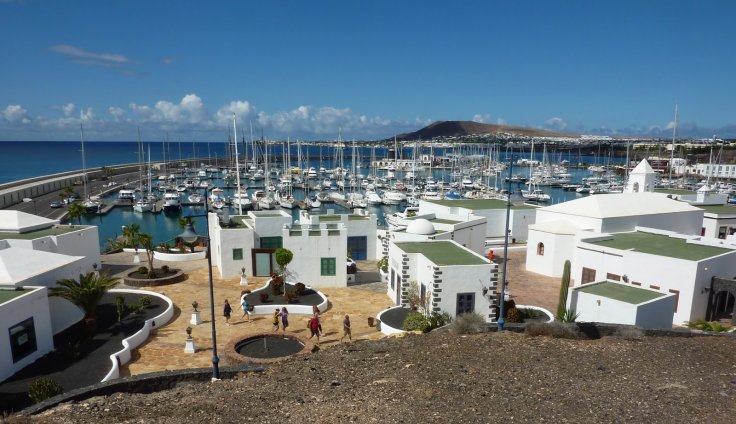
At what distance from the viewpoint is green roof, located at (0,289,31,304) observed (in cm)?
1667

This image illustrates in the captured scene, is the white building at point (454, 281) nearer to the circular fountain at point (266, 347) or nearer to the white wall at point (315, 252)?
the circular fountain at point (266, 347)

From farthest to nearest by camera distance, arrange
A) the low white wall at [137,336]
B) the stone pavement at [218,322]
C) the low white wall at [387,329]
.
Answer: the low white wall at [387,329] < the stone pavement at [218,322] < the low white wall at [137,336]

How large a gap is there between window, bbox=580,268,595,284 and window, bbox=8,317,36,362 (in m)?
26.8

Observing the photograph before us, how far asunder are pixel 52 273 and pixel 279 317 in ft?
33.1

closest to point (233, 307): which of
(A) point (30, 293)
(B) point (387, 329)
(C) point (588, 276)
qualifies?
(B) point (387, 329)

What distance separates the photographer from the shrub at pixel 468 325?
56.0 feet

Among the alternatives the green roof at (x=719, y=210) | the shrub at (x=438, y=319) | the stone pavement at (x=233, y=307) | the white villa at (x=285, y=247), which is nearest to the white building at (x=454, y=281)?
the shrub at (x=438, y=319)

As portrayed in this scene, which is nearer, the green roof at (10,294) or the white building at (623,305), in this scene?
the green roof at (10,294)

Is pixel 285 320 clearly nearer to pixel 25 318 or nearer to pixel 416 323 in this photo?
pixel 416 323

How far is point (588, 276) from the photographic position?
86.5 ft

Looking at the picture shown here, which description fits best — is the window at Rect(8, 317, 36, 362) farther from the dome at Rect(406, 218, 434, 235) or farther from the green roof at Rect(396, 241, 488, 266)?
the dome at Rect(406, 218, 434, 235)

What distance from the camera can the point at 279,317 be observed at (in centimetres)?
2205

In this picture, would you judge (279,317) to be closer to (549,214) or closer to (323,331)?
(323,331)

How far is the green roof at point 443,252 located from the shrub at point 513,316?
2421mm
